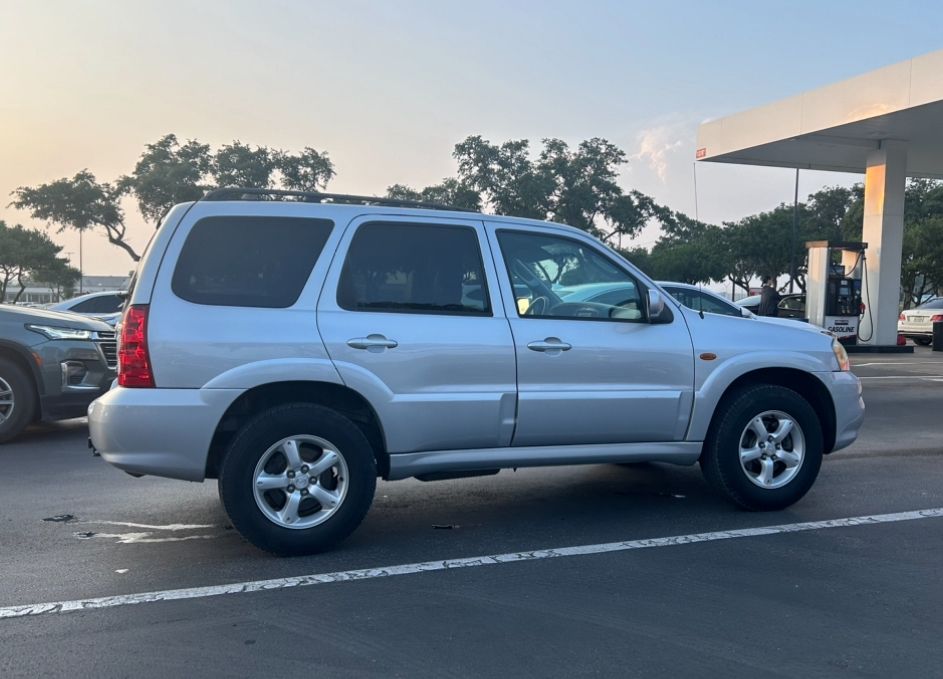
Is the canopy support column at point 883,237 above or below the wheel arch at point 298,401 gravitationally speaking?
above

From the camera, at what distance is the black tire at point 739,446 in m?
5.46

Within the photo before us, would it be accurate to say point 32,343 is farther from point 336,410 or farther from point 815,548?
point 815,548

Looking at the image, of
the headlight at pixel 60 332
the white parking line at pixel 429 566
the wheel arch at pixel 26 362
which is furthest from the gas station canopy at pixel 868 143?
the wheel arch at pixel 26 362

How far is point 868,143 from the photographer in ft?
69.1

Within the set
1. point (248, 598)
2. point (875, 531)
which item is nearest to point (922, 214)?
point (875, 531)

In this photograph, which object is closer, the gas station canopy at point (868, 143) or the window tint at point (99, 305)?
the window tint at point (99, 305)

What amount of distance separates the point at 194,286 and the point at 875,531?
14.4 feet

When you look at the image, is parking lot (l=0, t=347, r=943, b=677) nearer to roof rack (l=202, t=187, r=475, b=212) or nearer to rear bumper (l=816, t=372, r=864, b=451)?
rear bumper (l=816, t=372, r=864, b=451)

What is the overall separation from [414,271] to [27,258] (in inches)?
1500

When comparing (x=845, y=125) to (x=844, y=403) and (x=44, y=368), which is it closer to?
(x=844, y=403)

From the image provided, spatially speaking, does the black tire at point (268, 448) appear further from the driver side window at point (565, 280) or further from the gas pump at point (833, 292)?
the gas pump at point (833, 292)

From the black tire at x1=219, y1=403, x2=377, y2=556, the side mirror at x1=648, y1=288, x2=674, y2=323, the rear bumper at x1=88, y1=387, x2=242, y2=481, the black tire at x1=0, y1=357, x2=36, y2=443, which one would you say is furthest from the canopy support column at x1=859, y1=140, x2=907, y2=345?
the rear bumper at x1=88, y1=387, x2=242, y2=481

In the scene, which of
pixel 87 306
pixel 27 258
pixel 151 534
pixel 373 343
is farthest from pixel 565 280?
pixel 27 258

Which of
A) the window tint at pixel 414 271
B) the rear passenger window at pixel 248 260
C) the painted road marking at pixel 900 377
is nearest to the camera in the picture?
the rear passenger window at pixel 248 260
